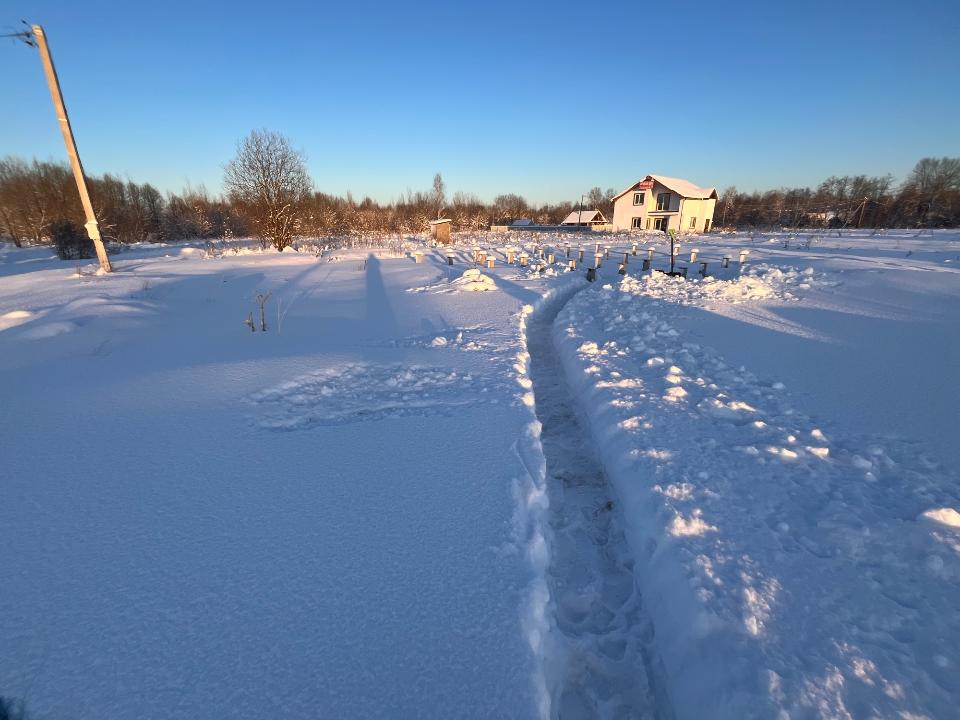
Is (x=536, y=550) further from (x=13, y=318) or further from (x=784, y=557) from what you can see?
(x=13, y=318)

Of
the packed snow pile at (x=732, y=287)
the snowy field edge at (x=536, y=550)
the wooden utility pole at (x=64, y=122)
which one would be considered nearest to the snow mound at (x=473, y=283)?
Answer: the packed snow pile at (x=732, y=287)

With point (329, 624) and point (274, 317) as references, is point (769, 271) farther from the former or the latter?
point (329, 624)

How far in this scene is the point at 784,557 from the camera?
282 cm

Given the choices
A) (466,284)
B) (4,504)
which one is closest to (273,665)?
(4,504)

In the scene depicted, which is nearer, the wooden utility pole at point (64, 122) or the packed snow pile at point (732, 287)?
the wooden utility pole at point (64, 122)

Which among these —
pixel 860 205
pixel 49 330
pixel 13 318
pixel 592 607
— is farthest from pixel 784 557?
pixel 860 205

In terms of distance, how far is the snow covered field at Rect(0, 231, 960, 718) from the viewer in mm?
1936

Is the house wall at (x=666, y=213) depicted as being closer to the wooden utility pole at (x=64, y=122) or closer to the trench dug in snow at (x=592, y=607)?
the trench dug in snow at (x=592, y=607)

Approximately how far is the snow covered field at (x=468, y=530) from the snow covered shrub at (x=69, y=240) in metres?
16.9

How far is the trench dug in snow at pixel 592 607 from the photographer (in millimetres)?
2344

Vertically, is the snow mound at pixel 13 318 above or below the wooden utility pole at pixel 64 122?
below

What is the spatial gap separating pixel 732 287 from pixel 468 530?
37.4ft

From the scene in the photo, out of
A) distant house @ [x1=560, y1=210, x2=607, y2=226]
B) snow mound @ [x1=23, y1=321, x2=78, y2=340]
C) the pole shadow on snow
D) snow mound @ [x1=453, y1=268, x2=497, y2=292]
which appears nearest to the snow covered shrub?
the pole shadow on snow

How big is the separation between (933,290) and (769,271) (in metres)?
4.25
